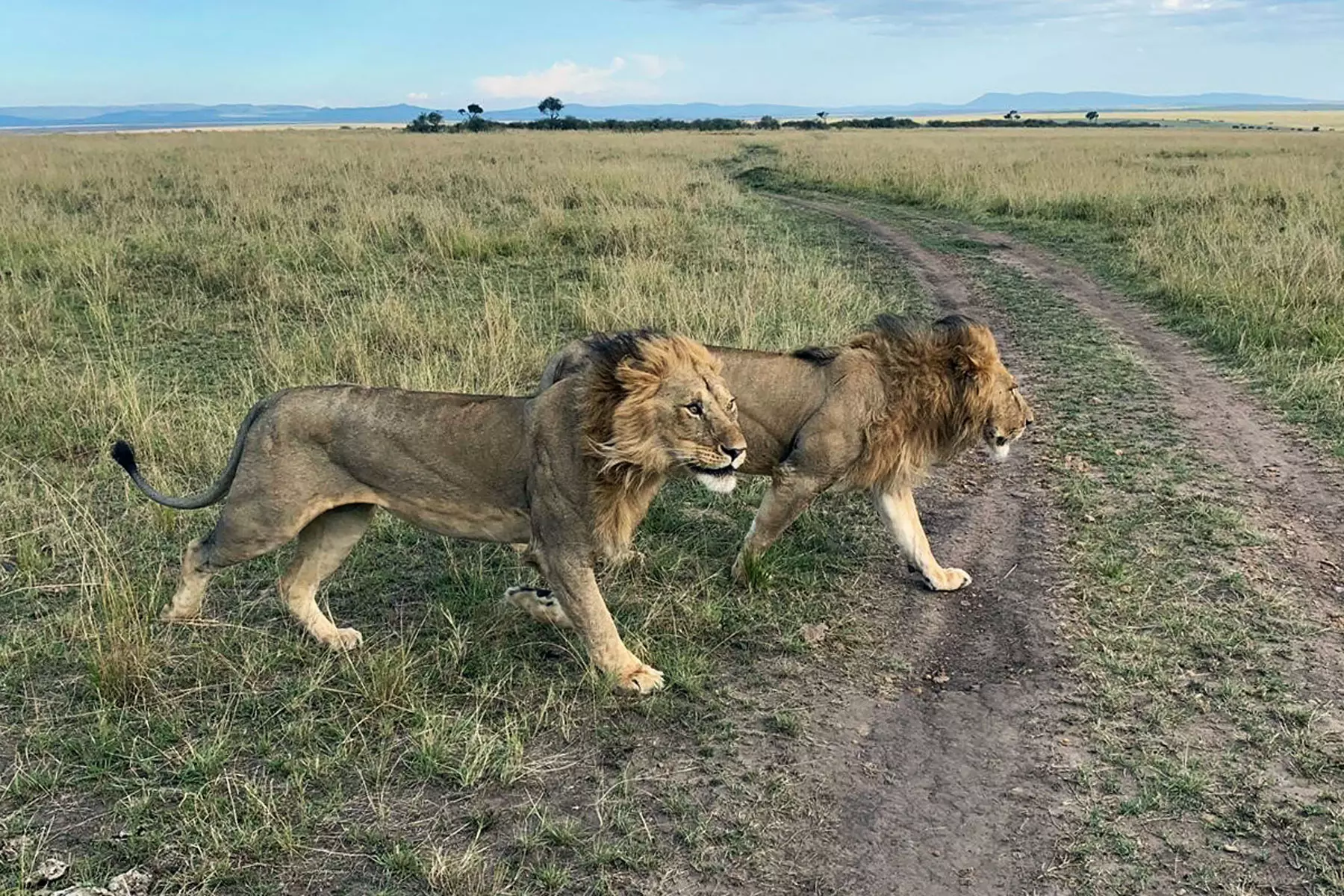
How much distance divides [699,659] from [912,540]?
133 cm

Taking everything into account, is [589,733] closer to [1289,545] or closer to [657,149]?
[1289,545]

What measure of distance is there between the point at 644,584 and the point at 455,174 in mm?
19299

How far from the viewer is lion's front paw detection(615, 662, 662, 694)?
3824 millimetres

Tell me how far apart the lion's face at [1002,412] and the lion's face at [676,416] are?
1684 millimetres

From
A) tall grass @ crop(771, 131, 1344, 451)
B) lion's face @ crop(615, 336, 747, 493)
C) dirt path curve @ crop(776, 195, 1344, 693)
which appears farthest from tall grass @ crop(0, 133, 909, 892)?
tall grass @ crop(771, 131, 1344, 451)

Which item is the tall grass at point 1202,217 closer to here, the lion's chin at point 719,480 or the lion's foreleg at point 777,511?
the lion's foreleg at point 777,511

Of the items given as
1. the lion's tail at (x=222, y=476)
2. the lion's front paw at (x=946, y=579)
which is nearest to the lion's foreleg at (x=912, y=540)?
the lion's front paw at (x=946, y=579)

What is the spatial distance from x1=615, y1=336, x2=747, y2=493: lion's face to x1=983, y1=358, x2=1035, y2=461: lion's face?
168 centimetres

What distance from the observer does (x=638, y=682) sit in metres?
3.83

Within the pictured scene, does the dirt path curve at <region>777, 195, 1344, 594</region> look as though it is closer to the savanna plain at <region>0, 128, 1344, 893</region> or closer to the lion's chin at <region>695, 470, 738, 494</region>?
the savanna plain at <region>0, 128, 1344, 893</region>

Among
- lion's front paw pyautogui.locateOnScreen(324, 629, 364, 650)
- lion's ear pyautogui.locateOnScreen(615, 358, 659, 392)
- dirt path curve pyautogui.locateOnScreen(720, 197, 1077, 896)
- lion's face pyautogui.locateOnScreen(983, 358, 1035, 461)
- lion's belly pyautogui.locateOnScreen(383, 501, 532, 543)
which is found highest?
lion's ear pyautogui.locateOnScreen(615, 358, 659, 392)

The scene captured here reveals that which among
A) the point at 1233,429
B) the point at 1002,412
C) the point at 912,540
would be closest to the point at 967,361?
the point at 1002,412

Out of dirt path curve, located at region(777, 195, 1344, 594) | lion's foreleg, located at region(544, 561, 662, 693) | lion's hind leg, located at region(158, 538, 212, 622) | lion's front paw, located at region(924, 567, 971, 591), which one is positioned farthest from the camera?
dirt path curve, located at region(777, 195, 1344, 594)

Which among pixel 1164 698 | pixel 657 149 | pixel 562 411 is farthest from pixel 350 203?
pixel 657 149
